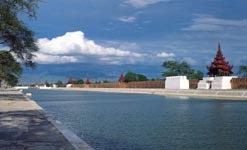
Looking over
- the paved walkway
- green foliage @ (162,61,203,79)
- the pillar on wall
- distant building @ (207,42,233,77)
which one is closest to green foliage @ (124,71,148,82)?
green foliage @ (162,61,203,79)

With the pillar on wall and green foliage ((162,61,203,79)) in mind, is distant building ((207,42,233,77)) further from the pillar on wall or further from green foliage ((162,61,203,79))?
green foliage ((162,61,203,79))

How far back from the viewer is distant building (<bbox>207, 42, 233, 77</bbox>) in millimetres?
75250

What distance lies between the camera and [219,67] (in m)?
75.1

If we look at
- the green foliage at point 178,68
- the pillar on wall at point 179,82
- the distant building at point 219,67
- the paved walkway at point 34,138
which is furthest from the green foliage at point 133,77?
the paved walkway at point 34,138

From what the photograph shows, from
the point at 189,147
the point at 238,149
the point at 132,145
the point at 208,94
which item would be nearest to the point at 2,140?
the point at 132,145

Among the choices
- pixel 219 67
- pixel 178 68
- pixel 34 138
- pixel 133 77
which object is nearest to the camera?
pixel 34 138

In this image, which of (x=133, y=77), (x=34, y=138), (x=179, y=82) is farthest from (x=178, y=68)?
(x=34, y=138)

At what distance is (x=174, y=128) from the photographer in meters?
17.4

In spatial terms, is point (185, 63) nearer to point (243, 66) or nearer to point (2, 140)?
point (243, 66)

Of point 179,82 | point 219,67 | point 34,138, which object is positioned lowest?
point 34,138

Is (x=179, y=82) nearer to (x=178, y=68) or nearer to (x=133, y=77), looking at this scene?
(x=178, y=68)

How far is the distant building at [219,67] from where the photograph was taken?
247 ft

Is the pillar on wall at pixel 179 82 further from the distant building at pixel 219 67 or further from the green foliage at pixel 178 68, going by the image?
the green foliage at pixel 178 68

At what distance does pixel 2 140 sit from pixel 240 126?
414 inches
